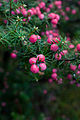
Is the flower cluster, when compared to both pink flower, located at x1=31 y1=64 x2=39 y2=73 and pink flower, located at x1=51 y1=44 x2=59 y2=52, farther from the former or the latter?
pink flower, located at x1=51 y1=44 x2=59 y2=52

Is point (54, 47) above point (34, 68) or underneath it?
above

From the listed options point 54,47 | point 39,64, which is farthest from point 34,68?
point 54,47

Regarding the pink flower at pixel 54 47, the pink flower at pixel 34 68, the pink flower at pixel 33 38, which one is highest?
the pink flower at pixel 33 38

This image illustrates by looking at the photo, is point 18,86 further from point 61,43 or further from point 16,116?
point 61,43

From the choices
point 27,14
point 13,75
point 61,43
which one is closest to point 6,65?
point 13,75

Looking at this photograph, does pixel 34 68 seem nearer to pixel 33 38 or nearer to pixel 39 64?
pixel 39 64

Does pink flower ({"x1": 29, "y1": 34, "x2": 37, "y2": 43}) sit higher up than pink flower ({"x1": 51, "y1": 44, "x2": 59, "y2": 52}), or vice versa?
pink flower ({"x1": 29, "y1": 34, "x2": 37, "y2": 43})

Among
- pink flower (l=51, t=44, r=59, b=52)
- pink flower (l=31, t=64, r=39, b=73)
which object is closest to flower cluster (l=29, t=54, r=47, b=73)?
pink flower (l=31, t=64, r=39, b=73)

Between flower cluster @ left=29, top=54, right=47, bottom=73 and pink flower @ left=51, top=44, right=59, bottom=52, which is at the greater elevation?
pink flower @ left=51, top=44, right=59, bottom=52

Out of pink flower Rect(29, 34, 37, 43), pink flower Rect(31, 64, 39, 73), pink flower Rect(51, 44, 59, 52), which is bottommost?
pink flower Rect(31, 64, 39, 73)

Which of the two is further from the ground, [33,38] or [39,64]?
[33,38]

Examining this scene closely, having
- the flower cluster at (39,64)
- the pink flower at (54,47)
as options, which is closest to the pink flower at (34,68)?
the flower cluster at (39,64)

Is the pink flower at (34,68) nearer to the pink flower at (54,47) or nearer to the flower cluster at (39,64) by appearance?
the flower cluster at (39,64)

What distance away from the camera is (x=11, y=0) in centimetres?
184
